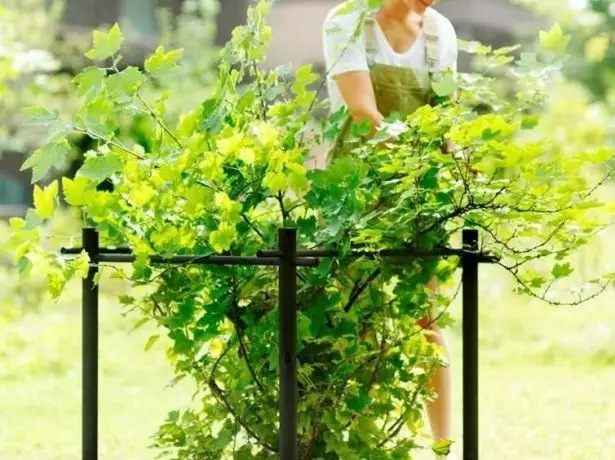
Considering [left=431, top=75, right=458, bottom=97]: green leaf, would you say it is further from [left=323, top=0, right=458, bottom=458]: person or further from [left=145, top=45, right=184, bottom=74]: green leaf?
[left=323, top=0, right=458, bottom=458]: person

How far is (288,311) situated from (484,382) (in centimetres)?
374

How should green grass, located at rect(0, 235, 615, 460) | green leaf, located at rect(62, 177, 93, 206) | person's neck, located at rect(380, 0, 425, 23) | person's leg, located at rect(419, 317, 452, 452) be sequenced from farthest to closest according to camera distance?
green grass, located at rect(0, 235, 615, 460) < person's neck, located at rect(380, 0, 425, 23) < person's leg, located at rect(419, 317, 452, 452) < green leaf, located at rect(62, 177, 93, 206)

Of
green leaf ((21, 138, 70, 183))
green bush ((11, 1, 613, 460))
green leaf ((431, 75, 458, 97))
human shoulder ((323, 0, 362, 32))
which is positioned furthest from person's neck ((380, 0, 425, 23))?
green leaf ((21, 138, 70, 183))

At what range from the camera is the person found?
2742 millimetres

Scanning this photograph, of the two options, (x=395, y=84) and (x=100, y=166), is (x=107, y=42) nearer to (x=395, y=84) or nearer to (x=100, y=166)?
(x=100, y=166)

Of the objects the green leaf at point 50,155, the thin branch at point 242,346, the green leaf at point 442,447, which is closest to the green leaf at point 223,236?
the thin branch at point 242,346

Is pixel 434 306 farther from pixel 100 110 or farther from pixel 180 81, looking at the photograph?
pixel 180 81

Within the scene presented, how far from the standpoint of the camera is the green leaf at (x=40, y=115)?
194 centimetres

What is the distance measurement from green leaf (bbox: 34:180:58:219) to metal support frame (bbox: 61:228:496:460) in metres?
0.17

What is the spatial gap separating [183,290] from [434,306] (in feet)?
1.58

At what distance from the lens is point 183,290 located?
2.27m

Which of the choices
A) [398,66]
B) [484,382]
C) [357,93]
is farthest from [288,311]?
[484,382]

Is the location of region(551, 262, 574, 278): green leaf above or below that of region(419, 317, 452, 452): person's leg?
above

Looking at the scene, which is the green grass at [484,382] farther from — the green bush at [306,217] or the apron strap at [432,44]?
the green bush at [306,217]
